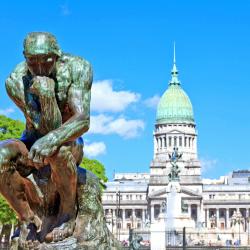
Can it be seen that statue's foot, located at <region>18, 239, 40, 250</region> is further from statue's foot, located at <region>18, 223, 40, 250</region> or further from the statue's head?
the statue's head

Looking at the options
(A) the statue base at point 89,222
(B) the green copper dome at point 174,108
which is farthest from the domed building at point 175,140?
(A) the statue base at point 89,222

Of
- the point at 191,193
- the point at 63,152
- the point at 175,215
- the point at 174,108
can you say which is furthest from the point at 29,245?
the point at 174,108

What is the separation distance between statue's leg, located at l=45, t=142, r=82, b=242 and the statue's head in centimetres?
78

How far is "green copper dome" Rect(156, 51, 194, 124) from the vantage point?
153 m

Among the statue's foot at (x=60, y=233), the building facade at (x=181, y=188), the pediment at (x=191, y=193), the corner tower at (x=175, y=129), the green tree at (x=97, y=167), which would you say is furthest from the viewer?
the corner tower at (x=175, y=129)

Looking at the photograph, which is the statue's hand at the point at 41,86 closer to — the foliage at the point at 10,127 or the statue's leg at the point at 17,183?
the statue's leg at the point at 17,183

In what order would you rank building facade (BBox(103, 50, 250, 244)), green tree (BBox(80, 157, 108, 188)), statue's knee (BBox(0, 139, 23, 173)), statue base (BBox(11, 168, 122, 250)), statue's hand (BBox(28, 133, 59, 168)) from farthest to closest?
building facade (BBox(103, 50, 250, 244)), green tree (BBox(80, 157, 108, 188)), statue base (BBox(11, 168, 122, 250)), statue's knee (BBox(0, 139, 23, 173)), statue's hand (BBox(28, 133, 59, 168))

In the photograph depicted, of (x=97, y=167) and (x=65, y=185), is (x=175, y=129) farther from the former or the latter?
(x=65, y=185)

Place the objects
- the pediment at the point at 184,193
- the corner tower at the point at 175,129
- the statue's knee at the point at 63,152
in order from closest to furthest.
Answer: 1. the statue's knee at the point at 63,152
2. the pediment at the point at 184,193
3. the corner tower at the point at 175,129

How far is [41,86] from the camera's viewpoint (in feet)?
21.7

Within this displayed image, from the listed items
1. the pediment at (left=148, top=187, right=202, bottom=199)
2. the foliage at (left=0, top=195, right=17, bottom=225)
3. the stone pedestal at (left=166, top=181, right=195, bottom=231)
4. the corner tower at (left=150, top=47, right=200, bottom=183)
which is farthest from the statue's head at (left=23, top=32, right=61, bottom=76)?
the corner tower at (left=150, top=47, right=200, bottom=183)

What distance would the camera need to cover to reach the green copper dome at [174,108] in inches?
6024

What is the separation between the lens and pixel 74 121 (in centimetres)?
656

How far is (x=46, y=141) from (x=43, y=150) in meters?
0.09
